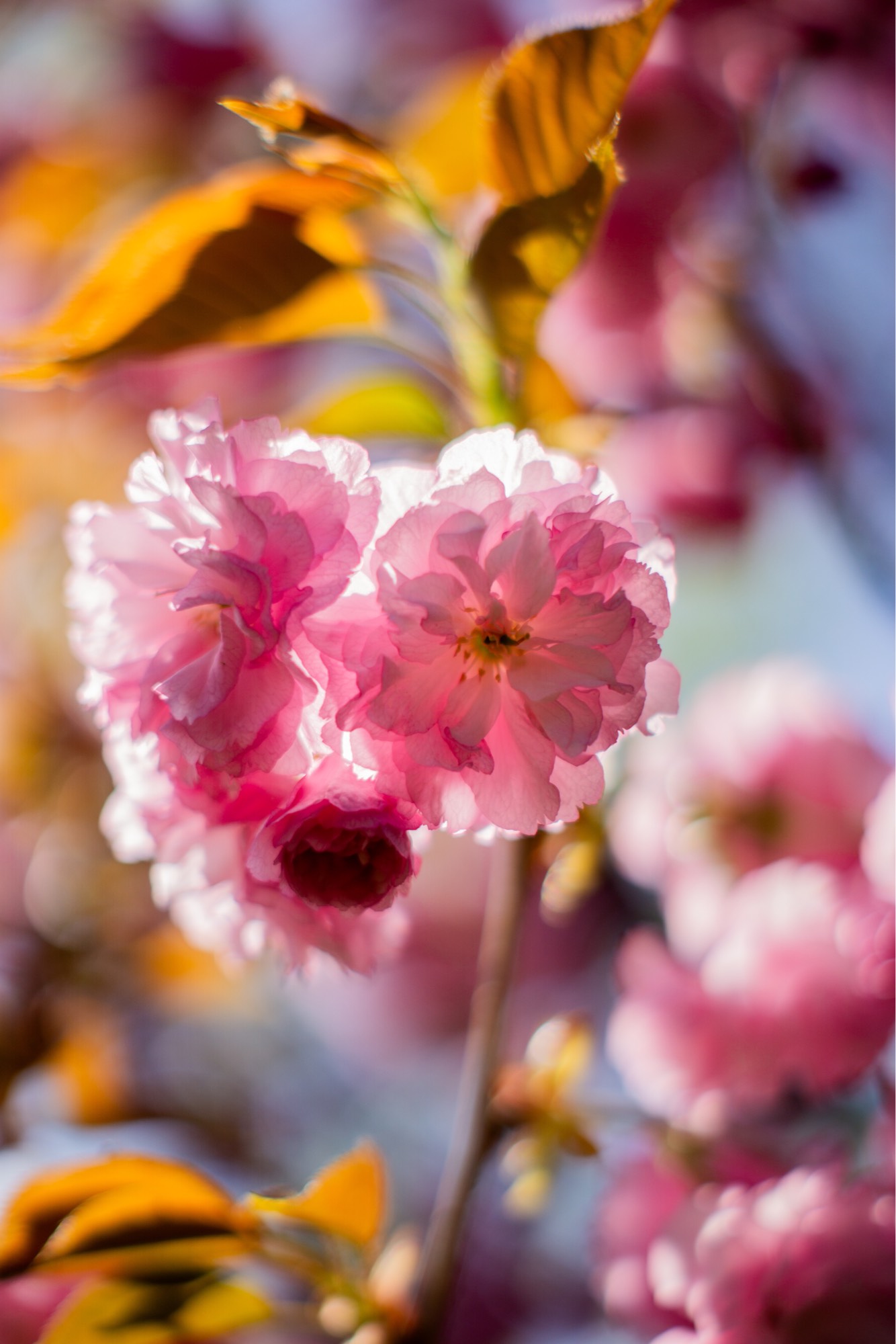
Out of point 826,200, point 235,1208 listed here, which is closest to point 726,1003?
point 235,1208

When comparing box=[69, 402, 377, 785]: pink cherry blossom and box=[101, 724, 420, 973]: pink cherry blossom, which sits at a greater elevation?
box=[69, 402, 377, 785]: pink cherry blossom

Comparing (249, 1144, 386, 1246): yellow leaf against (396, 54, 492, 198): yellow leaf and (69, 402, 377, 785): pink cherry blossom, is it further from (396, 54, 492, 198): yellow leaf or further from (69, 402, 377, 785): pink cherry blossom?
(396, 54, 492, 198): yellow leaf

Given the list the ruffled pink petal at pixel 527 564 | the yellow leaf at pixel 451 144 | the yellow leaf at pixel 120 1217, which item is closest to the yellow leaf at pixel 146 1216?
the yellow leaf at pixel 120 1217

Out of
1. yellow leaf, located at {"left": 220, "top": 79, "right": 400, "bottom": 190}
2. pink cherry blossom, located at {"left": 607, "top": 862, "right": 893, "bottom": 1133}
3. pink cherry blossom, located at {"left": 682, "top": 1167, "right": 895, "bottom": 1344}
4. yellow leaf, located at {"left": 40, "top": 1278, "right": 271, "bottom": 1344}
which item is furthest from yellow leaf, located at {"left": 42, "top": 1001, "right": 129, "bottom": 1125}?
yellow leaf, located at {"left": 220, "top": 79, "right": 400, "bottom": 190}

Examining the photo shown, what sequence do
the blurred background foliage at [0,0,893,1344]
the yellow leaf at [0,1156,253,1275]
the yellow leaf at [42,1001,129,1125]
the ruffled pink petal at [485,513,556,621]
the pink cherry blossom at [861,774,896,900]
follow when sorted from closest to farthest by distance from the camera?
the ruffled pink petal at [485,513,556,621]
the yellow leaf at [0,1156,253,1275]
the pink cherry blossom at [861,774,896,900]
the blurred background foliage at [0,0,893,1344]
the yellow leaf at [42,1001,129,1125]

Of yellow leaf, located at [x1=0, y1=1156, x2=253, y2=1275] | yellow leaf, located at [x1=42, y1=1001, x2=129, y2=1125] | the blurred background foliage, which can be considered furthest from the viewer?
yellow leaf, located at [x1=42, y1=1001, x2=129, y2=1125]

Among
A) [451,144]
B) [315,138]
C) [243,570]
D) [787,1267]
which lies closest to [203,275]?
[315,138]

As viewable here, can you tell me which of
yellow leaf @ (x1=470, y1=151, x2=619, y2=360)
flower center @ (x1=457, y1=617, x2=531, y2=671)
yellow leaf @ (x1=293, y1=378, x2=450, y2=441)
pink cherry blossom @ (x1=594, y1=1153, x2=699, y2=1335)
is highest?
yellow leaf @ (x1=470, y1=151, x2=619, y2=360)

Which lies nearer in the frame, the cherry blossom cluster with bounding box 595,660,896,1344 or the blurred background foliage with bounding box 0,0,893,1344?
the cherry blossom cluster with bounding box 595,660,896,1344

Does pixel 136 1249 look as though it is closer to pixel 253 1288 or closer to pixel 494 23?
pixel 253 1288
